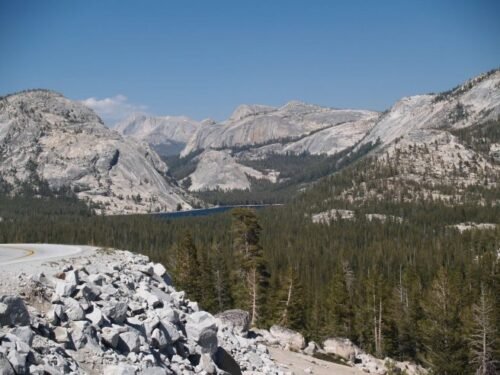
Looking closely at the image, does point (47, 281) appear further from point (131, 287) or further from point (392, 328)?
point (392, 328)

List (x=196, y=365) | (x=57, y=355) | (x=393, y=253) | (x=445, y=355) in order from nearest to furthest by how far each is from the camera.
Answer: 1. (x=57, y=355)
2. (x=196, y=365)
3. (x=445, y=355)
4. (x=393, y=253)

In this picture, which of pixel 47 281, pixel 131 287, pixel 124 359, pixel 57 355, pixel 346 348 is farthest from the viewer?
pixel 346 348

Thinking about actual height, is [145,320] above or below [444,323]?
above

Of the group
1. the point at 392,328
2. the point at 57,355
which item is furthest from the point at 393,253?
the point at 57,355

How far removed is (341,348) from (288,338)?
721 centimetres

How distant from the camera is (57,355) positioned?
19156mm

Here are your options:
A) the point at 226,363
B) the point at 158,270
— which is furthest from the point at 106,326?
the point at 158,270

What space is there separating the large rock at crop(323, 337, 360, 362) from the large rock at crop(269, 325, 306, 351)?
4.92 meters

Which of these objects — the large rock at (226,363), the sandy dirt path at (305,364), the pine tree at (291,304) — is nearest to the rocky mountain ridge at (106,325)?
the large rock at (226,363)

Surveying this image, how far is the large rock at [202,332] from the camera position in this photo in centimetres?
2862

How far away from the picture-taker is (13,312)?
19.3 metres

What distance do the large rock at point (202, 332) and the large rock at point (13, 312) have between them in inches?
422

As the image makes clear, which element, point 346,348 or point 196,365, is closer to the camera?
point 196,365

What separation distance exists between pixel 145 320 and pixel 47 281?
199 inches
